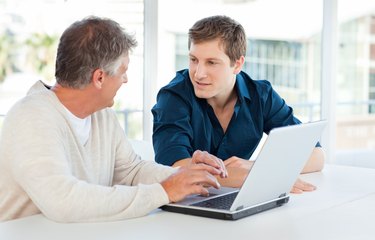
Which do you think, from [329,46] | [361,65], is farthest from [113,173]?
[361,65]

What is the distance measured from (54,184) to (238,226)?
17.6 inches

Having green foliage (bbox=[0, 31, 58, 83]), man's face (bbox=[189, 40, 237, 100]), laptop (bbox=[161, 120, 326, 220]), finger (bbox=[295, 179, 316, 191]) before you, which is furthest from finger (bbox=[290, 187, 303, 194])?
green foliage (bbox=[0, 31, 58, 83])

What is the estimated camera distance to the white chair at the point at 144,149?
8.71ft

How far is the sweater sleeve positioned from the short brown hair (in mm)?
790

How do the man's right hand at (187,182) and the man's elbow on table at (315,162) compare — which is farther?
the man's elbow on table at (315,162)

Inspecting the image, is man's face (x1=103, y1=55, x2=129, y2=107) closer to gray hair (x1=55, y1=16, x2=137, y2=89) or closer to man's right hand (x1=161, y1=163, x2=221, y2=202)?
gray hair (x1=55, y1=16, x2=137, y2=89)

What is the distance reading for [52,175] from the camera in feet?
5.64

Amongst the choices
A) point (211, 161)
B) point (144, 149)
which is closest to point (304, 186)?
point (211, 161)

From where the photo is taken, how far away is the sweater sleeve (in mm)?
1712

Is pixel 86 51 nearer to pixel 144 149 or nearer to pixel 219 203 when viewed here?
pixel 219 203

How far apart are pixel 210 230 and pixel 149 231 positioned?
143 mm

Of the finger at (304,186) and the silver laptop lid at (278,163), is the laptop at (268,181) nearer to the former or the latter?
the silver laptop lid at (278,163)

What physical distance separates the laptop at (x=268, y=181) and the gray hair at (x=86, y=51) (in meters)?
0.41

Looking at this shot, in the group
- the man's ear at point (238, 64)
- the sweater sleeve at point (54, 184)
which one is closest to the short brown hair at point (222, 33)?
the man's ear at point (238, 64)
